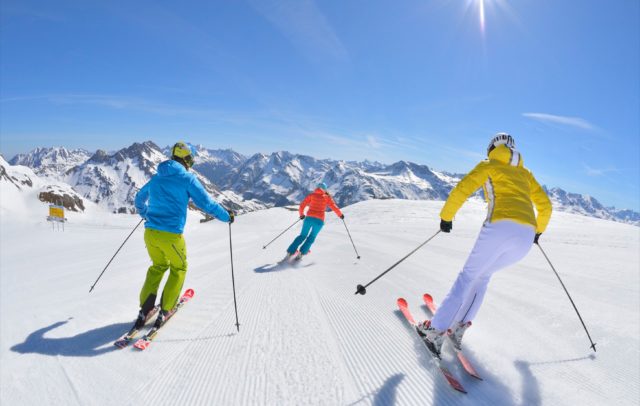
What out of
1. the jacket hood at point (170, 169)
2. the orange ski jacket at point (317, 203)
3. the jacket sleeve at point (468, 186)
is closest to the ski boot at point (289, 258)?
the orange ski jacket at point (317, 203)

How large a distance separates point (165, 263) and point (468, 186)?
168 inches

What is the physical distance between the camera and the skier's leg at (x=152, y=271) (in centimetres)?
416

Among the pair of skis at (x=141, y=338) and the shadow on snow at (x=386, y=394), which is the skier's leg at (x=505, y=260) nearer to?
the shadow on snow at (x=386, y=394)

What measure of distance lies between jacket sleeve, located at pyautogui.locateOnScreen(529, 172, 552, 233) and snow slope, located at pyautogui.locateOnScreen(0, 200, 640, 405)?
1737mm

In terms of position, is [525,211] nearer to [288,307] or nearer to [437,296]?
[437,296]

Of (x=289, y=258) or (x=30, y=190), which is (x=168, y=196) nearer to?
(x=289, y=258)

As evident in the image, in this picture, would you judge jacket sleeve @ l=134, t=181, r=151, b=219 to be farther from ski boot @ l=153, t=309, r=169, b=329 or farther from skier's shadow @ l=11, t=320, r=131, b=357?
skier's shadow @ l=11, t=320, r=131, b=357

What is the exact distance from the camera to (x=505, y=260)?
11.7ft

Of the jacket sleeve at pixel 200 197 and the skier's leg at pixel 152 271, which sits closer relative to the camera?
the skier's leg at pixel 152 271

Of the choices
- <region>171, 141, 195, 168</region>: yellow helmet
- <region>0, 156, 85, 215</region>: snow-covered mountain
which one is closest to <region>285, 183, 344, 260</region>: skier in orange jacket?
<region>171, 141, 195, 168</region>: yellow helmet

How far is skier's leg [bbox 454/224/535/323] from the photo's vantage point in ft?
11.3

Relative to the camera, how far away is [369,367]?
347 cm

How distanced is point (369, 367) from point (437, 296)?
316 cm

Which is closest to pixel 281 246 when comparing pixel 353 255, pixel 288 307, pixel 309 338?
pixel 353 255
